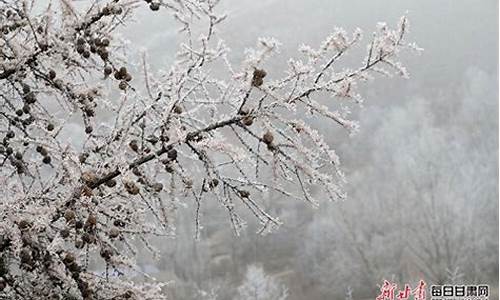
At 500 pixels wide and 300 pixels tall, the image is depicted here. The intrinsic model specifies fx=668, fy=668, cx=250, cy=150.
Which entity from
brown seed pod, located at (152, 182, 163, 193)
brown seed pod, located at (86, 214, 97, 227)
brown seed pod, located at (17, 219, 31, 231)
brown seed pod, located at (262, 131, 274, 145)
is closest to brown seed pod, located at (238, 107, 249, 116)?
brown seed pod, located at (262, 131, 274, 145)

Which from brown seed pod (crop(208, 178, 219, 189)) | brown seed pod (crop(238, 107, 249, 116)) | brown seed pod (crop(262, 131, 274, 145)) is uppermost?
brown seed pod (crop(238, 107, 249, 116))

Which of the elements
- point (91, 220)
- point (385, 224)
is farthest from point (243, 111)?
point (385, 224)

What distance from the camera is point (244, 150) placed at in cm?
240

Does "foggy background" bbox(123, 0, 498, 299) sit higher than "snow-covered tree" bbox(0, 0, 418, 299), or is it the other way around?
"foggy background" bbox(123, 0, 498, 299)

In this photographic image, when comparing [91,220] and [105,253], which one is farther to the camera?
[105,253]

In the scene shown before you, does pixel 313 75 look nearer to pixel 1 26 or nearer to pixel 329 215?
pixel 1 26

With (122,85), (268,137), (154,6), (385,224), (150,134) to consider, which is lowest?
(268,137)

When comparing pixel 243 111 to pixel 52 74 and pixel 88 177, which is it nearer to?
pixel 88 177

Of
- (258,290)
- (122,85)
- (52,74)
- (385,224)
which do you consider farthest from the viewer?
Answer: (385,224)

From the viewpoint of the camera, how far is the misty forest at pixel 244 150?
95.3 inches

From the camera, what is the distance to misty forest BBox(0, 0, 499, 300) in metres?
2.42


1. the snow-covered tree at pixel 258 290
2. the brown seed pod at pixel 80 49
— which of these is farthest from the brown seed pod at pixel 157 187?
the snow-covered tree at pixel 258 290

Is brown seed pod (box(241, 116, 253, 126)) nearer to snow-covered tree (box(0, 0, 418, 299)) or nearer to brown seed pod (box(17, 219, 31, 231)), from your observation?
snow-covered tree (box(0, 0, 418, 299))

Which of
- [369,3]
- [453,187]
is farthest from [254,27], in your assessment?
[453,187]
